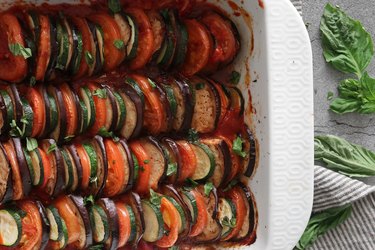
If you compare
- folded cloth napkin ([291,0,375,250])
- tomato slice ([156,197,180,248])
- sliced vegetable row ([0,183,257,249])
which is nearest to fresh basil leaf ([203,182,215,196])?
sliced vegetable row ([0,183,257,249])

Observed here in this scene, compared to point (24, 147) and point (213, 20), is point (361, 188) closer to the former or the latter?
point (213, 20)

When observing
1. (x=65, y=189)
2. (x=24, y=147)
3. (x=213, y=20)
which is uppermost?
(x=213, y=20)

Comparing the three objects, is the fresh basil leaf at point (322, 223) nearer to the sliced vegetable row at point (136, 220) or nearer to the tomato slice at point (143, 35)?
the sliced vegetable row at point (136, 220)

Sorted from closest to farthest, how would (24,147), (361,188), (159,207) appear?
(24,147)
(159,207)
(361,188)

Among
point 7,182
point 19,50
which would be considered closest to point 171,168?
point 7,182

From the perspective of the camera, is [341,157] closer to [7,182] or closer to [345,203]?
[345,203]

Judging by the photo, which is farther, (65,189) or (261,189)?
(261,189)

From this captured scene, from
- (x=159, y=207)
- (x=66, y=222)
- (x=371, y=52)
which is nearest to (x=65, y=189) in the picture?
(x=66, y=222)
